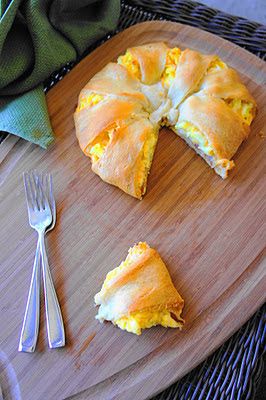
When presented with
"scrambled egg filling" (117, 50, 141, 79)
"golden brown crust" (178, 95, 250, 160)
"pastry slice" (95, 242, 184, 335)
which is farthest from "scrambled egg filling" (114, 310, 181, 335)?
"scrambled egg filling" (117, 50, 141, 79)

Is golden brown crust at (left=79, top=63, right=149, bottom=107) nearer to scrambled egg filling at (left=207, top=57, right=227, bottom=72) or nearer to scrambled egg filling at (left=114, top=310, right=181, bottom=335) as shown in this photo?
scrambled egg filling at (left=207, top=57, right=227, bottom=72)

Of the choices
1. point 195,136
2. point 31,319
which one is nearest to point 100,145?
point 195,136

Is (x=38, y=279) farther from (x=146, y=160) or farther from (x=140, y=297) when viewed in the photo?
(x=146, y=160)

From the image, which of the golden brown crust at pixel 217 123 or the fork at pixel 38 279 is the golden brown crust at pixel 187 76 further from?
the fork at pixel 38 279

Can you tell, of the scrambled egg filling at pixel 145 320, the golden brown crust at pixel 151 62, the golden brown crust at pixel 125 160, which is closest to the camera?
the scrambled egg filling at pixel 145 320

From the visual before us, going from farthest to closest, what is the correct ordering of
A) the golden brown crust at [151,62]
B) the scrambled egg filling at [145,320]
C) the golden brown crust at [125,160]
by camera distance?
the golden brown crust at [151,62]
the golden brown crust at [125,160]
the scrambled egg filling at [145,320]

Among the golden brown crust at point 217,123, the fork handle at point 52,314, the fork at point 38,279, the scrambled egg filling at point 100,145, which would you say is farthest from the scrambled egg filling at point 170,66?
the fork handle at point 52,314

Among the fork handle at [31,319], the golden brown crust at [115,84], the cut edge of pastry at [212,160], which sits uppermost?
the golden brown crust at [115,84]
